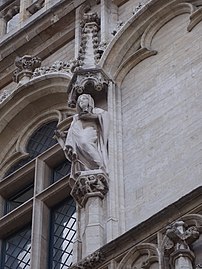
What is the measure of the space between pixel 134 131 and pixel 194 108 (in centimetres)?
73

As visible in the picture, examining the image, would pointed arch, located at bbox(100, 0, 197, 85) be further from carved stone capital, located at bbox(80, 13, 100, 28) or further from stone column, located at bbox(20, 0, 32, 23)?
stone column, located at bbox(20, 0, 32, 23)

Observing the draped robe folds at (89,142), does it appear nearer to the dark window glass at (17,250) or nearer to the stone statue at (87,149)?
the stone statue at (87,149)

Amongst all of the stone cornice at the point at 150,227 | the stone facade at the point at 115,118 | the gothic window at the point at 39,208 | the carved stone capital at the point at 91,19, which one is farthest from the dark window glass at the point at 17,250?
the carved stone capital at the point at 91,19

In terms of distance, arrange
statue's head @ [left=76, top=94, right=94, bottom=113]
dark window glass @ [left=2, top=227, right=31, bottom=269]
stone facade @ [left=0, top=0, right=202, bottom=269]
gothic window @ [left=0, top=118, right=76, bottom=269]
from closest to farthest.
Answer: stone facade @ [left=0, top=0, right=202, bottom=269]
statue's head @ [left=76, top=94, right=94, bottom=113]
gothic window @ [left=0, top=118, right=76, bottom=269]
dark window glass @ [left=2, top=227, right=31, bottom=269]

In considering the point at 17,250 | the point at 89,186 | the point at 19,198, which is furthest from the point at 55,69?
the point at 89,186

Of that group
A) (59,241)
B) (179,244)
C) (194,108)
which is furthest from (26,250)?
(179,244)

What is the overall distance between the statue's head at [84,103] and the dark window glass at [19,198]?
1632 mm

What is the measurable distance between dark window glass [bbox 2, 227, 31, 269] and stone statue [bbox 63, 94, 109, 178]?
56.3 inches

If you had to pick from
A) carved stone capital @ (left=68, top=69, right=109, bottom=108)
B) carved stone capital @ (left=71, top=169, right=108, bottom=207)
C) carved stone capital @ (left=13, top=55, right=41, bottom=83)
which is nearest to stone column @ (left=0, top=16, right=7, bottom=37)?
carved stone capital @ (left=13, top=55, right=41, bottom=83)

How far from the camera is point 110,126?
11.9 meters

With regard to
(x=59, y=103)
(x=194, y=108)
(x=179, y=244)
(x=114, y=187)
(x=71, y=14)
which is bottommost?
(x=179, y=244)

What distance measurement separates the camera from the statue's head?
11986mm

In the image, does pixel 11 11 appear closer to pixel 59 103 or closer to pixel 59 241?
pixel 59 103

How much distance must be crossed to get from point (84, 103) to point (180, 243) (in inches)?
115
